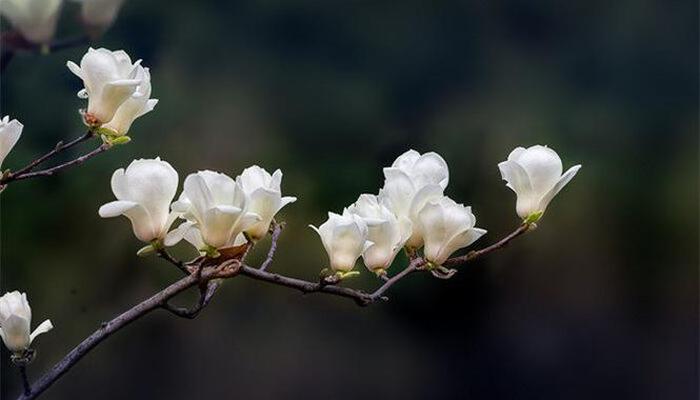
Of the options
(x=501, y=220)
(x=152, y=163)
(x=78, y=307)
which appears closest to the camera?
(x=152, y=163)

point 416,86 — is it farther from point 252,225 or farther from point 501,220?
point 252,225

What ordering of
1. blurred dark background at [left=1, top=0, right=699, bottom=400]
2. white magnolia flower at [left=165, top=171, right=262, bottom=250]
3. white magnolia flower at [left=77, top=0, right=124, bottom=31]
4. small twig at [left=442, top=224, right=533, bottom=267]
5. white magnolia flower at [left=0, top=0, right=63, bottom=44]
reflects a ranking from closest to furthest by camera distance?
1. white magnolia flower at [left=165, top=171, right=262, bottom=250]
2. small twig at [left=442, top=224, right=533, bottom=267]
3. white magnolia flower at [left=0, top=0, right=63, bottom=44]
4. white magnolia flower at [left=77, top=0, right=124, bottom=31]
5. blurred dark background at [left=1, top=0, right=699, bottom=400]

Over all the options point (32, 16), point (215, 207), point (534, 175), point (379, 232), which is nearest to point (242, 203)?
point (215, 207)

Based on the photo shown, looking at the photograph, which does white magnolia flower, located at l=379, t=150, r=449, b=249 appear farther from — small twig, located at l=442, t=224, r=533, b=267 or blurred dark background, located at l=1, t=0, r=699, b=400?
blurred dark background, located at l=1, t=0, r=699, b=400

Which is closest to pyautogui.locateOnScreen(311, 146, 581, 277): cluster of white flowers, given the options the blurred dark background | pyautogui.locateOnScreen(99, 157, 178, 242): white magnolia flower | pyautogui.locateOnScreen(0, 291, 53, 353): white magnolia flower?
pyautogui.locateOnScreen(99, 157, 178, 242): white magnolia flower

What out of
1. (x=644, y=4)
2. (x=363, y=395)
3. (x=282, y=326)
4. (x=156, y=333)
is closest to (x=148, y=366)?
(x=156, y=333)

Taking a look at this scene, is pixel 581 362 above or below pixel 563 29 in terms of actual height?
below

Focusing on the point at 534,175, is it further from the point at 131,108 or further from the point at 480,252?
the point at 131,108
